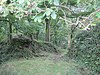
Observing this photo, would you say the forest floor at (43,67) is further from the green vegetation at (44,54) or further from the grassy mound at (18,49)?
the grassy mound at (18,49)

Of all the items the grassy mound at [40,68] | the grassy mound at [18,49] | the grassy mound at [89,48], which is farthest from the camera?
the grassy mound at [18,49]

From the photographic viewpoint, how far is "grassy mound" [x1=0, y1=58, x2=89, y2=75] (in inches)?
242

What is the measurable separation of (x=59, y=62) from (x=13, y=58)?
1820 mm

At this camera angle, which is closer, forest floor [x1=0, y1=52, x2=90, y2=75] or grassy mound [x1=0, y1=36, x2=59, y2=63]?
forest floor [x1=0, y1=52, x2=90, y2=75]

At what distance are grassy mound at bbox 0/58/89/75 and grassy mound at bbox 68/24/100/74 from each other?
33 cm

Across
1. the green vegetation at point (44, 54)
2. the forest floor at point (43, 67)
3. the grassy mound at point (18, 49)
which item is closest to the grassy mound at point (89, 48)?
the green vegetation at point (44, 54)

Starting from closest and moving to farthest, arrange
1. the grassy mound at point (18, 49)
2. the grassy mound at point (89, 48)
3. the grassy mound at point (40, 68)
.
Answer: the grassy mound at point (40, 68) < the grassy mound at point (89, 48) < the grassy mound at point (18, 49)

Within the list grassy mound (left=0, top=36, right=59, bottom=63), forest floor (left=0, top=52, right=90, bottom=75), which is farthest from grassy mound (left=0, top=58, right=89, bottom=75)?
grassy mound (left=0, top=36, right=59, bottom=63)

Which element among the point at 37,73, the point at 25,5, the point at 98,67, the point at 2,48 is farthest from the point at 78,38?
the point at 25,5

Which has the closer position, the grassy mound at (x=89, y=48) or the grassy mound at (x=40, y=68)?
the grassy mound at (x=40, y=68)

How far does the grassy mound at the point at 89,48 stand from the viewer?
6302 millimetres

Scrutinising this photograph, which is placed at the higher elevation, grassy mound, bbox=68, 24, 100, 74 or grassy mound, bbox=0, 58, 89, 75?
grassy mound, bbox=68, 24, 100, 74

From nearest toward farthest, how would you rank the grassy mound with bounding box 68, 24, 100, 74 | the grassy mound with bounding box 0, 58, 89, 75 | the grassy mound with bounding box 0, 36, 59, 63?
1. the grassy mound with bounding box 0, 58, 89, 75
2. the grassy mound with bounding box 68, 24, 100, 74
3. the grassy mound with bounding box 0, 36, 59, 63

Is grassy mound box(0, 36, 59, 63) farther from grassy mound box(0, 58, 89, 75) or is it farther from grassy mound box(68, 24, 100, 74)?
grassy mound box(68, 24, 100, 74)
